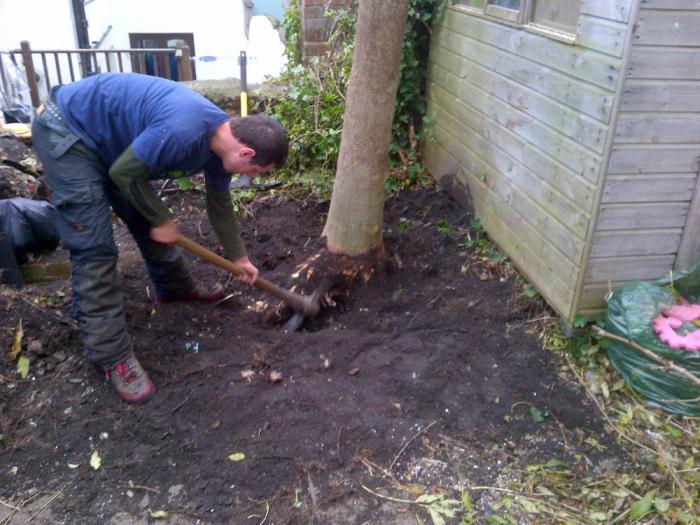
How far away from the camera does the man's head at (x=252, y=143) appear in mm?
2852

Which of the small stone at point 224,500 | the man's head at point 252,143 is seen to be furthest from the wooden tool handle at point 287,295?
the small stone at point 224,500

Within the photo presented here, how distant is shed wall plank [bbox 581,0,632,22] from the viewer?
2838 millimetres

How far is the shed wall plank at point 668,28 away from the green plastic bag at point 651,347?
119 cm

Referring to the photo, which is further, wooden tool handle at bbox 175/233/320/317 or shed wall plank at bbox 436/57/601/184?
wooden tool handle at bbox 175/233/320/317

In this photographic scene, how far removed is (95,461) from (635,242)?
9.56ft

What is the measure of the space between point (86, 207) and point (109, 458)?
119cm

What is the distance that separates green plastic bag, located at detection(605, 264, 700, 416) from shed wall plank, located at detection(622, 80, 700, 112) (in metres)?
0.88

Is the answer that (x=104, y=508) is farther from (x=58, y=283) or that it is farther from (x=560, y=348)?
(x=560, y=348)

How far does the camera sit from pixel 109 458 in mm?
2869

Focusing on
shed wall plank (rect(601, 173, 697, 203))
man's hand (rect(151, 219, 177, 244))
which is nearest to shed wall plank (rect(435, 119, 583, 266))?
shed wall plank (rect(601, 173, 697, 203))

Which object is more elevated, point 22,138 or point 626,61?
point 626,61

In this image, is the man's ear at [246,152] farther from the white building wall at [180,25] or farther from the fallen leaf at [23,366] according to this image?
the white building wall at [180,25]

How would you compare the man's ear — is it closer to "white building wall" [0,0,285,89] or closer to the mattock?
the mattock

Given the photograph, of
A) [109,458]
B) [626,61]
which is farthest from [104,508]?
[626,61]
